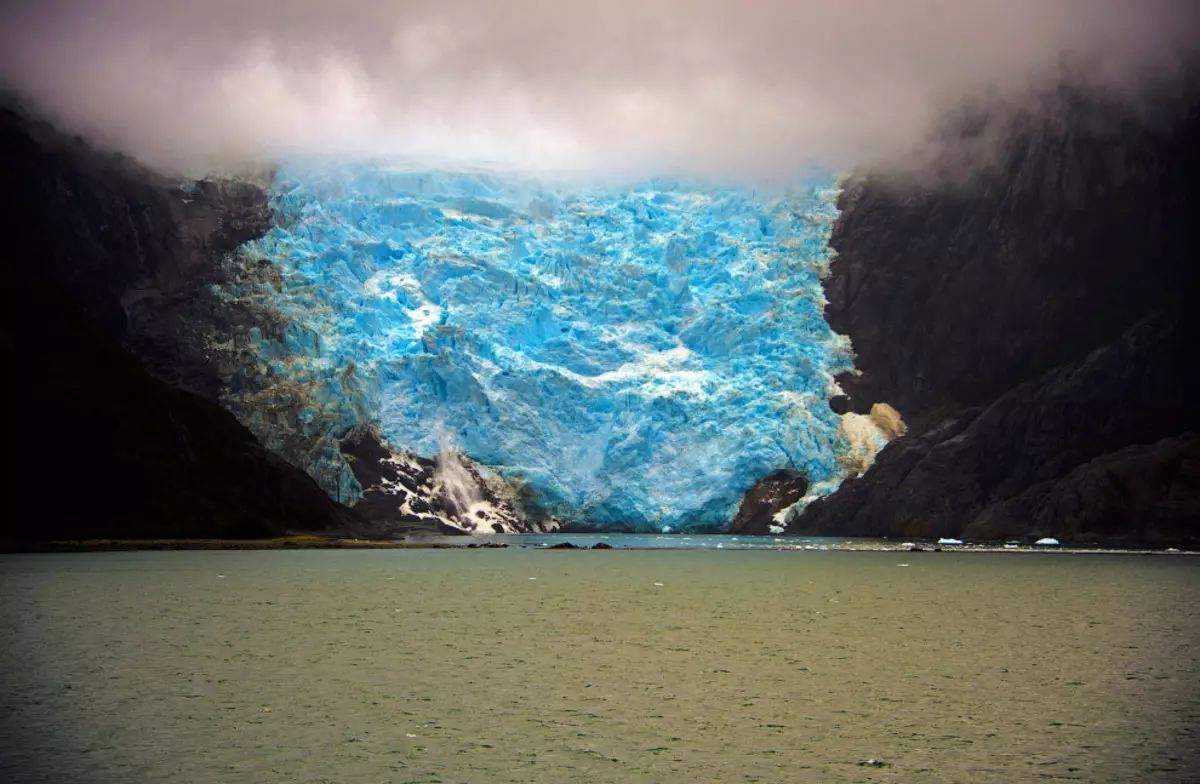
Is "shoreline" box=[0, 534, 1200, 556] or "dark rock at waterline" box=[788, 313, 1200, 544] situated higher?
"dark rock at waterline" box=[788, 313, 1200, 544]

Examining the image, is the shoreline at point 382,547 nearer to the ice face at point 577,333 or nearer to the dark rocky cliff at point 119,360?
the dark rocky cliff at point 119,360

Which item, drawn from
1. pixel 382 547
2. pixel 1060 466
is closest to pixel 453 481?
pixel 382 547

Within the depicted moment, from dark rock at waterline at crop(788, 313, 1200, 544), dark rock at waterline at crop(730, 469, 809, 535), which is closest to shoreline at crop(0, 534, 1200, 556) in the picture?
dark rock at waterline at crop(788, 313, 1200, 544)

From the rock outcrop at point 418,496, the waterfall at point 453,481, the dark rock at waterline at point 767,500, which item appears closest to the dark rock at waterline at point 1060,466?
the dark rock at waterline at point 767,500

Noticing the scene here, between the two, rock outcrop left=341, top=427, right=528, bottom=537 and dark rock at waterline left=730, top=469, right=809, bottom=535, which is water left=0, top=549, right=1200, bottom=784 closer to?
dark rock at waterline left=730, top=469, right=809, bottom=535

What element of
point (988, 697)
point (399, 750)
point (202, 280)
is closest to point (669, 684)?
point (988, 697)

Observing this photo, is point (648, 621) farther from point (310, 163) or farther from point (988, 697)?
point (310, 163)

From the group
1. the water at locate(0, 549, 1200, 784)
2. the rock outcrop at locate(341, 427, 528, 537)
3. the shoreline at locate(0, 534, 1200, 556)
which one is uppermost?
the rock outcrop at locate(341, 427, 528, 537)
